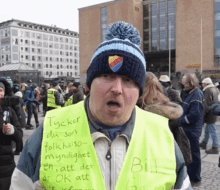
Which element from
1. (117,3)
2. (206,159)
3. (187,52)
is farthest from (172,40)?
(206,159)

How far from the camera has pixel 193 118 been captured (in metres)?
4.46

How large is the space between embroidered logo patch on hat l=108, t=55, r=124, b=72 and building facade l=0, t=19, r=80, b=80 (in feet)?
286

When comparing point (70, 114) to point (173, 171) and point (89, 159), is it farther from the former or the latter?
point (173, 171)

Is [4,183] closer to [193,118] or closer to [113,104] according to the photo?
[113,104]

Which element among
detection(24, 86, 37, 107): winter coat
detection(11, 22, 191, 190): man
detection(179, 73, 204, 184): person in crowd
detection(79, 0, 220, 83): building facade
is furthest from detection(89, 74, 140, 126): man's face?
detection(79, 0, 220, 83): building facade

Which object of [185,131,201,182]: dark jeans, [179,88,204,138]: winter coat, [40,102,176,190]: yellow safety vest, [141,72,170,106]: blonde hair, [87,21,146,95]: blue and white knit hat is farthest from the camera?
[185,131,201,182]: dark jeans

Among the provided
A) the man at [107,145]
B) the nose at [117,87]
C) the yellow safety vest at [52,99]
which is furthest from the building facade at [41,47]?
the nose at [117,87]

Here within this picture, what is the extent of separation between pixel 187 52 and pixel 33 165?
1744 inches

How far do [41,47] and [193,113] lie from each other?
97.1 metres

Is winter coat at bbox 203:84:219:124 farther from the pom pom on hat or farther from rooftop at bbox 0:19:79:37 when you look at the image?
rooftop at bbox 0:19:79:37

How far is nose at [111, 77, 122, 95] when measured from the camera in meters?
1.33

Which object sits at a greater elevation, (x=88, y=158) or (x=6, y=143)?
(x=88, y=158)

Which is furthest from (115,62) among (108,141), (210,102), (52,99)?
(52,99)

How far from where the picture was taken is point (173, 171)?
Result: 140 cm
